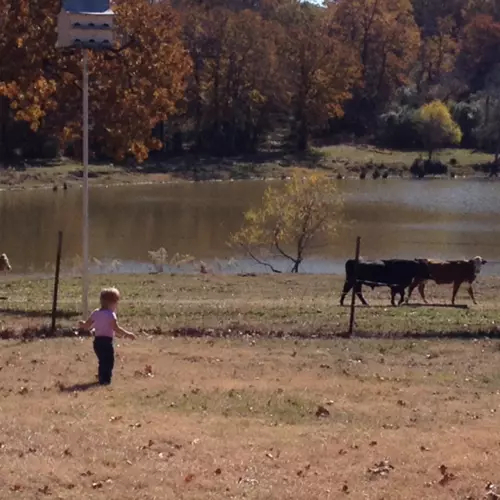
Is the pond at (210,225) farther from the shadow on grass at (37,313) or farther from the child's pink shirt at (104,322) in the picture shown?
the child's pink shirt at (104,322)

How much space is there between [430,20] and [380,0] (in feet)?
90.6

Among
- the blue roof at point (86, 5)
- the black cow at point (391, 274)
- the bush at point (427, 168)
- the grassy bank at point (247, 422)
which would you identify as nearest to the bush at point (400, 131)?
the bush at point (427, 168)

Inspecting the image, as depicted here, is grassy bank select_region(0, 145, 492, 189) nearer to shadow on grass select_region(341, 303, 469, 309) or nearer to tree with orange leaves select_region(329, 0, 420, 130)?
tree with orange leaves select_region(329, 0, 420, 130)

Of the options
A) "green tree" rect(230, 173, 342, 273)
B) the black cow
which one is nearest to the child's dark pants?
the black cow

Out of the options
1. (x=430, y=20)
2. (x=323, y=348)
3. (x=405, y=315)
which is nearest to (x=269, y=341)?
(x=323, y=348)

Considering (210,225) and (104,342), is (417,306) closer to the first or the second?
(104,342)

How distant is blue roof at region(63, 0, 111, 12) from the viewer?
645 inches

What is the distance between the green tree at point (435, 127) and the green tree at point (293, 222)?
161 ft

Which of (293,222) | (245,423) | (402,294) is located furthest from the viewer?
(293,222)

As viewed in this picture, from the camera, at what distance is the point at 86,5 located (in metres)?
16.6

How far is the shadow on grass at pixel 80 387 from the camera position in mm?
11516

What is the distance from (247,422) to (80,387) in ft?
7.64

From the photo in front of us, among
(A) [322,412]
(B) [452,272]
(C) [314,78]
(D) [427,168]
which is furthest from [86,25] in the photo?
(C) [314,78]

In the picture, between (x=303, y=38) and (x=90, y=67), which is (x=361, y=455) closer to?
(x=90, y=67)
